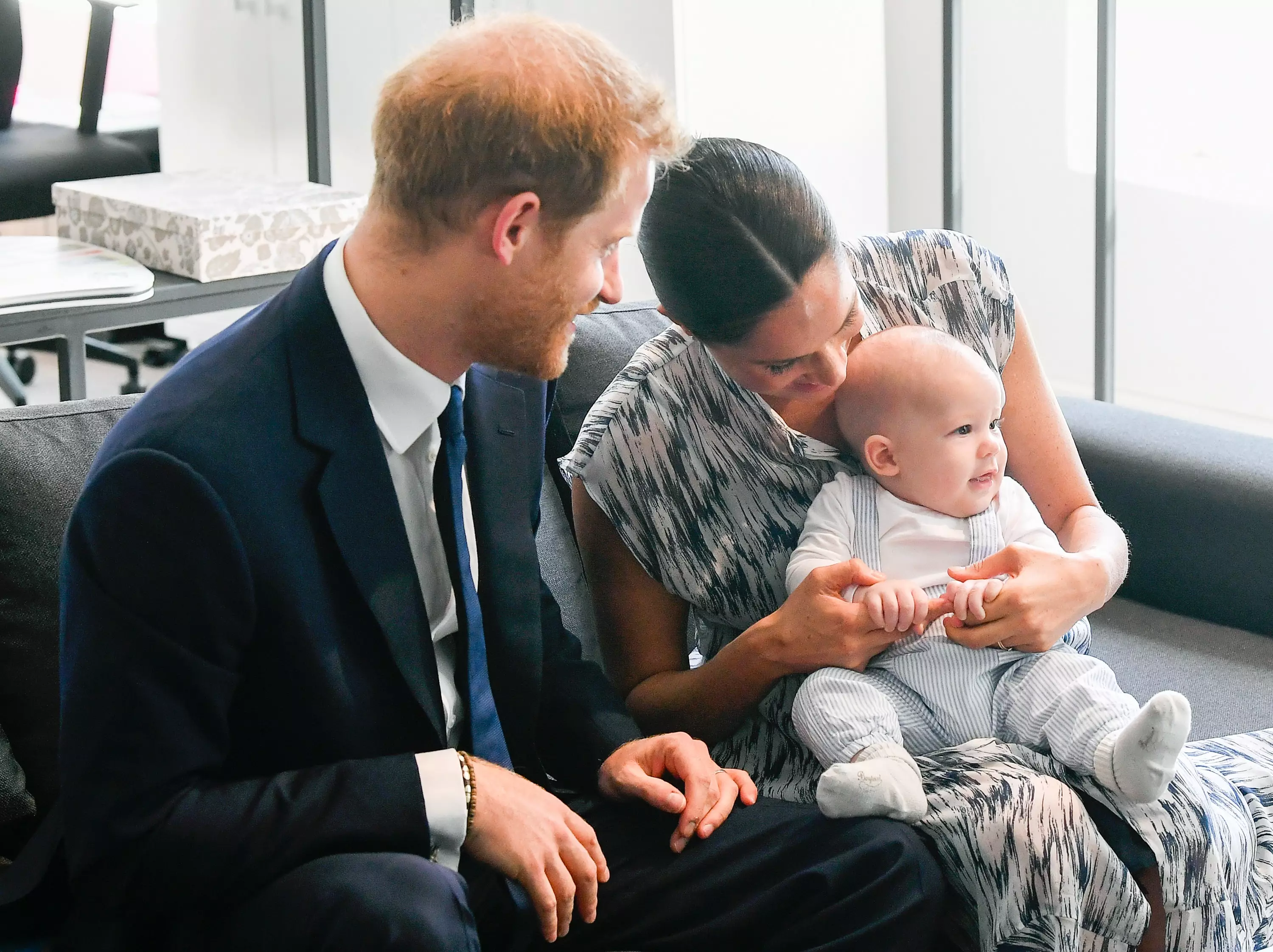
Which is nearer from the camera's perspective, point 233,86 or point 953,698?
point 953,698

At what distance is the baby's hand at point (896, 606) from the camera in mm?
1486

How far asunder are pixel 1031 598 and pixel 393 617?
26.8 inches

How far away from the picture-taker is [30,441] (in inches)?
62.9

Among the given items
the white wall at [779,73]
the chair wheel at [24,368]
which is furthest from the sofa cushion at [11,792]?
the chair wheel at [24,368]

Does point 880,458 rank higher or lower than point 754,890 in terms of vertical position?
higher

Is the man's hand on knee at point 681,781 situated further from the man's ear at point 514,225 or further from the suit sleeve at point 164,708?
the man's ear at point 514,225

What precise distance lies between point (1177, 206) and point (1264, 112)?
1.21ft

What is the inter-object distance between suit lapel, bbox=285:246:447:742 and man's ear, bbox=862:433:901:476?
22.7 inches

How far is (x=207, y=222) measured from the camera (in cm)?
248

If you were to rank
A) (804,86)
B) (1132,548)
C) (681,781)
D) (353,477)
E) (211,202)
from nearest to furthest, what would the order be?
(353,477)
(681,781)
(1132,548)
(211,202)
(804,86)

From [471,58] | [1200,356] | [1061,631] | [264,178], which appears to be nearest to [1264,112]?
[1200,356]

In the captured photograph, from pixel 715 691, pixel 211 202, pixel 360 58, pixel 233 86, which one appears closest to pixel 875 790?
pixel 715 691

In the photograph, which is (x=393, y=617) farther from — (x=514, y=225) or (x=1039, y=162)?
(x=1039, y=162)

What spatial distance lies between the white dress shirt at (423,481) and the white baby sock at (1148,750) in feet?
2.07
